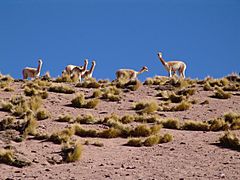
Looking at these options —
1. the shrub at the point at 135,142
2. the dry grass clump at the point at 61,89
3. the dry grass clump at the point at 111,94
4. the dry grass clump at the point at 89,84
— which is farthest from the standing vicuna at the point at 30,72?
the shrub at the point at 135,142

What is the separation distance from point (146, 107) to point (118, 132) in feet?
13.6

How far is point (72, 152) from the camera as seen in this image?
12906 mm

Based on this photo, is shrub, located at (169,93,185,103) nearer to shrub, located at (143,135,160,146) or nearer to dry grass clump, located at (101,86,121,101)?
dry grass clump, located at (101,86,121,101)

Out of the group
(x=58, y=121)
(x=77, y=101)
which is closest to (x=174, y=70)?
(x=77, y=101)

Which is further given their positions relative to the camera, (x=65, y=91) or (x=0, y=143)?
(x=65, y=91)

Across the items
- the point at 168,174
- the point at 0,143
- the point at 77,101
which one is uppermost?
the point at 77,101

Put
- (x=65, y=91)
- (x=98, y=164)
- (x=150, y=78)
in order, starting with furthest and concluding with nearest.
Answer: (x=150, y=78) → (x=65, y=91) → (x=98, y=164)

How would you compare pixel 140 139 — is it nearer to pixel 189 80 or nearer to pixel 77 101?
pixel 77 101

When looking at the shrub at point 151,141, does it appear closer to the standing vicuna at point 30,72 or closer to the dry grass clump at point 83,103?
the dry grass clump at point 83,103

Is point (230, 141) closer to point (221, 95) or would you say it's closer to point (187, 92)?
point (221, 95)

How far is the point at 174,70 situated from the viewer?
1228 inches

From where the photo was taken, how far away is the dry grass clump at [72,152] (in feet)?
41.4

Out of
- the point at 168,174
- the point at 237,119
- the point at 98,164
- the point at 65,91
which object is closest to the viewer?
the point at 168,174

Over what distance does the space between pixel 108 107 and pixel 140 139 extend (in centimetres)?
558
